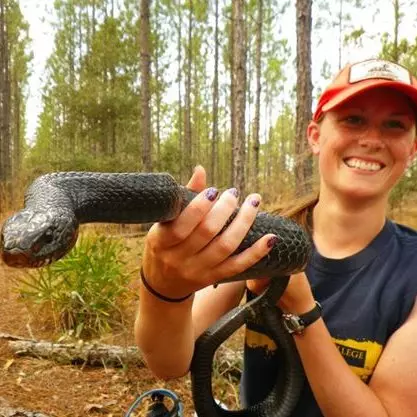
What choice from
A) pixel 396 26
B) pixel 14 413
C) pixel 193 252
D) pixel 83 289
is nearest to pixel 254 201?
pixel 193 252

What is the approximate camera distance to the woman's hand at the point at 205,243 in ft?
4.12

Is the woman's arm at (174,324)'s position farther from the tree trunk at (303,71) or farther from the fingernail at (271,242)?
the tree trunk at (303,71)

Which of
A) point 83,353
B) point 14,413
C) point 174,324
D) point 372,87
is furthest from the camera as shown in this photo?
point 83,353

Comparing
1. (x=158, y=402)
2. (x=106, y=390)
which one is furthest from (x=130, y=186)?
(x=106, y=390)

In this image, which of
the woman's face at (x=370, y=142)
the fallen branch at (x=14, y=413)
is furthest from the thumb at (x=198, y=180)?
the fallen branch at (x=14, y=413)

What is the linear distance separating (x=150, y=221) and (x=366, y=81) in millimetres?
927

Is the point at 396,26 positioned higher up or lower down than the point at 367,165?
higher up

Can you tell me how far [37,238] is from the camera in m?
1.16

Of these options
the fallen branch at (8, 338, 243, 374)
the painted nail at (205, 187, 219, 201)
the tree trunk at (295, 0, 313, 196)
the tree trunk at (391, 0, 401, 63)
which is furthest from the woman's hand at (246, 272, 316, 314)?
the tree trunk at (391, 0, 401, 63)

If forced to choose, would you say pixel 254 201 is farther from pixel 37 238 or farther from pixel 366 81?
pixel 366 81

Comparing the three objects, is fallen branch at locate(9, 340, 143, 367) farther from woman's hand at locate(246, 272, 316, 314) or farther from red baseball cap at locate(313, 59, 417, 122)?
red baseball cap at locate(313, 59, 417, 122)

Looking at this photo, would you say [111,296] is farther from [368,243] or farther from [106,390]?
[368,243]

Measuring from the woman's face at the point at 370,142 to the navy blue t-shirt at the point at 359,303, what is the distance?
0.63 ft

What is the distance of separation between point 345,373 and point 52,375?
7.79ft
